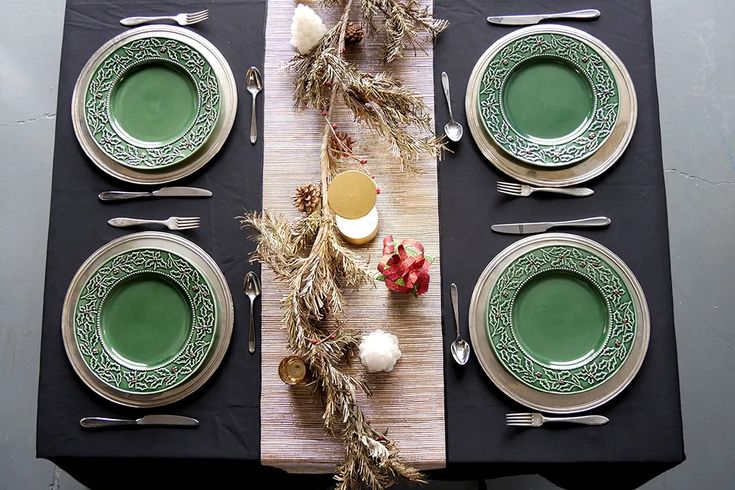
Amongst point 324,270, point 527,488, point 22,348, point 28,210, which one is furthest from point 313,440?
point 28,210

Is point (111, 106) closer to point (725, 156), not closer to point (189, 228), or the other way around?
point (189, 228)

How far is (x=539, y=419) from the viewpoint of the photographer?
3.93ft

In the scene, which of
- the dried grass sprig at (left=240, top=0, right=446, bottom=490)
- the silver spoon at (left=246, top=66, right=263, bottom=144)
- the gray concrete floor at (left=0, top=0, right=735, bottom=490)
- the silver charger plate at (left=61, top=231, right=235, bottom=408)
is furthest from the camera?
the gray concrete floor at (left=0, top=0, right=735, bottom=490)

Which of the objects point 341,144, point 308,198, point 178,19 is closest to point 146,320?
point 308,198

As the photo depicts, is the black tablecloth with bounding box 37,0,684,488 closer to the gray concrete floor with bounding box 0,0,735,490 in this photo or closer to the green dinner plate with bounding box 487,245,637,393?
the green dinner plate with bounding box 487,245,637,393

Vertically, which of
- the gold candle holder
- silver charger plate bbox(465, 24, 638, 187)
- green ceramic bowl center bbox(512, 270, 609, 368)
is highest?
silver charger plate bbox(465, 24, 638, 187)

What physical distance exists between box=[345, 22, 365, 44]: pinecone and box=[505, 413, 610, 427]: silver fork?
79 centimetres

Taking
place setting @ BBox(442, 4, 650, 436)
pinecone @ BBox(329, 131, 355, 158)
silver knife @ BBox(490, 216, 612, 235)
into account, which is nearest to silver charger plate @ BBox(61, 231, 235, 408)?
pinecone @ BBox(329, 131, 355, 158)

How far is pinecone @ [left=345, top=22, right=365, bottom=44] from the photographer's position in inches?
52.6

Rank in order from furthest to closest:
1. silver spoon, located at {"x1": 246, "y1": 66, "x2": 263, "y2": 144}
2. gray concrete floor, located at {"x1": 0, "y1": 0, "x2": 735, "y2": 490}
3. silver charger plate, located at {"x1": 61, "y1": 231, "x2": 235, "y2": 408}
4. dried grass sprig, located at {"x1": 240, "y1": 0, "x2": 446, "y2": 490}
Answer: gray concrete floor, located at {"x1": 0, "y1": 0, "x2": 735, "y2": 490}, silver spoon, located at {"x1": 246, "y1": 66, "x2": 263, "y2": 144}, silver charger plate, located at {"x1": 61, "y1": 231, "x2": 235, "y2": 408}, dried grass sprig, located at {"x1": 240, "y1": 0, "x2": 446, "y2": 490}

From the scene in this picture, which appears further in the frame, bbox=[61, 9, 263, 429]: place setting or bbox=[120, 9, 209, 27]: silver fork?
bbox=[120, 9, 209, 27]: silver fork

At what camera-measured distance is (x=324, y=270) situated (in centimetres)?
117

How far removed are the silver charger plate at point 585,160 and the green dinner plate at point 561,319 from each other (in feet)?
0.48

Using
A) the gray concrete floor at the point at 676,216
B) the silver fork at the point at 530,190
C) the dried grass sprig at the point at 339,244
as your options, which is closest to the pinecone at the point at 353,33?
the dried grass sprig at the point at 339,244
